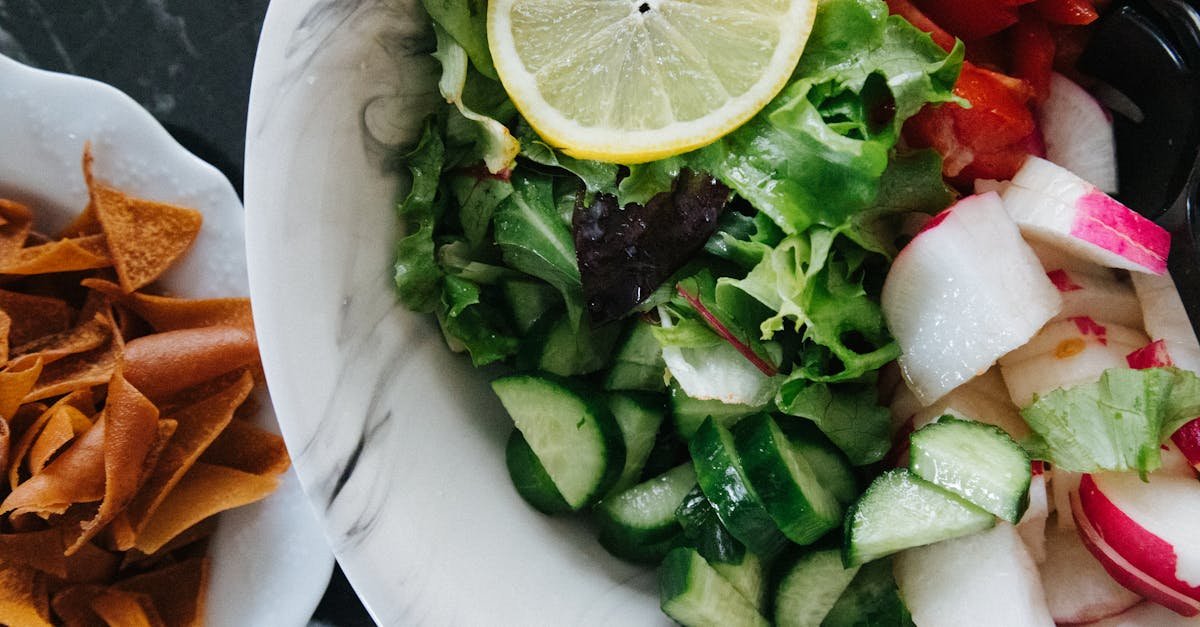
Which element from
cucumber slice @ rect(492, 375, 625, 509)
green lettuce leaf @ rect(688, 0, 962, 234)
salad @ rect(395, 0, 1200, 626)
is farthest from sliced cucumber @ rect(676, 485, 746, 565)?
green lettuce leaf @ rect(688, 0, 962, 234)

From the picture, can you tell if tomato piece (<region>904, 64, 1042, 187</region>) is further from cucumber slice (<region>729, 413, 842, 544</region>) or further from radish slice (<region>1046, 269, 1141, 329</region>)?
cucumber slice (<region>729, 413, 842, 544</region>)

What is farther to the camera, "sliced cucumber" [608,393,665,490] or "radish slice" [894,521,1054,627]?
"sliced cucumber" [608,393,665,490]

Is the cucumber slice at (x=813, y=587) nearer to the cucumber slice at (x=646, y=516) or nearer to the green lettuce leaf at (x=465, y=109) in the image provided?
the cucumber slice at (x=646, y=516)

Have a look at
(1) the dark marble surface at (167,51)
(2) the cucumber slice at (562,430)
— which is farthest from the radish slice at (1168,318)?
(1) the dark marble surface at (167,51)

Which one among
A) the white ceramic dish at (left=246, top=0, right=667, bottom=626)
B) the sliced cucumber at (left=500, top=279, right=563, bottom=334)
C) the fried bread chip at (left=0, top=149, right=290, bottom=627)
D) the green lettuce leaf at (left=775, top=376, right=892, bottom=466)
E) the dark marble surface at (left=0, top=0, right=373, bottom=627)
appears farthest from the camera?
the dark marble surface at (left=0, top=0, right=373, bottom=627)

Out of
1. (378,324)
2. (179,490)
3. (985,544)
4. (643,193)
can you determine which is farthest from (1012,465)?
(179,490)

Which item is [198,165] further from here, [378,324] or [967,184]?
[967,184]
